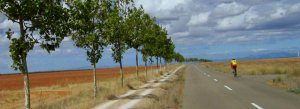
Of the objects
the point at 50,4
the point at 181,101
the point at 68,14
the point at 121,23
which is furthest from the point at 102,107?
the point at 121,23

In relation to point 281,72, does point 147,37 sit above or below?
above

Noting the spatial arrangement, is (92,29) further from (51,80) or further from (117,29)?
(51,80)

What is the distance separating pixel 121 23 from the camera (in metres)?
30.1

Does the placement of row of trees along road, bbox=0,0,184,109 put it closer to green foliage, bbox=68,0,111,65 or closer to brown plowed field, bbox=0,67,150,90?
green foliage, bbox=68,0,111,65

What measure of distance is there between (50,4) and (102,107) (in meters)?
6.40

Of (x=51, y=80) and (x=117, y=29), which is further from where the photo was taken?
(x=51, y=80)

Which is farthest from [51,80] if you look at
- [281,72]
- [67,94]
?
[67,94]

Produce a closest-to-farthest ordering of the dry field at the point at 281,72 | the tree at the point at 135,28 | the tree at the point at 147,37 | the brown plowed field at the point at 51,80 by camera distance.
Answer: the dry field at the point at 281,72 → the tree at the point at 135,28 → the tree at the point at 147,37 → the brown plowed field at the point at 51,80

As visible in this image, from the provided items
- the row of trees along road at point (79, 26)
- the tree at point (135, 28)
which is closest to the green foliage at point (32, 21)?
the row of trees along road at point (79, 26)

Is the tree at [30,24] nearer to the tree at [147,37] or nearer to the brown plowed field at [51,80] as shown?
the tree at [147,37]

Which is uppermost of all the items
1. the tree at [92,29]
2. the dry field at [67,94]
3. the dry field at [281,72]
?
the tree at [92,29]

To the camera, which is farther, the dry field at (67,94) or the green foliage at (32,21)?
the dry field at (67,94)

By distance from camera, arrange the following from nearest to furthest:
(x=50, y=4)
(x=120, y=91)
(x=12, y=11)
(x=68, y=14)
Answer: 1. (x=12, y=11)
2. (x=50, y=4)
3. (x=68, y=14)
4. (x=120, y=91)

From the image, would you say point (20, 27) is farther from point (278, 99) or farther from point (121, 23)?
point (121, 23)
